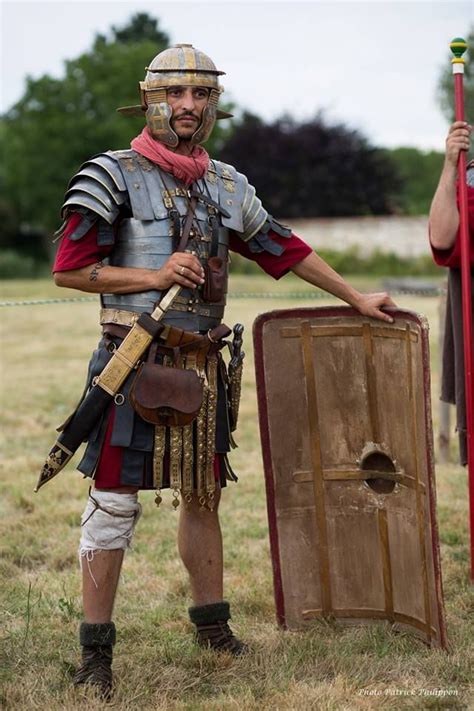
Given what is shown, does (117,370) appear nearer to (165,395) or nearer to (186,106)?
(165,395)

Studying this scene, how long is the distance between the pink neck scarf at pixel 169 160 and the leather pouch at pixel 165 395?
0.61 metres

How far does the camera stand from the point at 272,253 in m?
3.84

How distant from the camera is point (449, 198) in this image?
3867mm

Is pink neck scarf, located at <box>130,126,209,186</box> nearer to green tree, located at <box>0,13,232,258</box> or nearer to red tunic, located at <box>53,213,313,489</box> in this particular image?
red tunic, located at <box>53,213,313,489</box>

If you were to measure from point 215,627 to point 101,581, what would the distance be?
1.77 feet

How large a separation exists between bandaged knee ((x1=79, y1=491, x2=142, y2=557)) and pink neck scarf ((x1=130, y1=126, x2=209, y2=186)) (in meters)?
1.03

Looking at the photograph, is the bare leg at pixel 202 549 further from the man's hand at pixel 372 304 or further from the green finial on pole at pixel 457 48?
the green finial on pole at pixel 457 48

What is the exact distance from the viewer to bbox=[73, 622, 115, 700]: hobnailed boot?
3.57 meters

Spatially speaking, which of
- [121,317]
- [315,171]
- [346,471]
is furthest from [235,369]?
[315,171]

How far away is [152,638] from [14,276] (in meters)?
28.5

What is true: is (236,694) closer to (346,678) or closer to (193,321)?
(346,678)

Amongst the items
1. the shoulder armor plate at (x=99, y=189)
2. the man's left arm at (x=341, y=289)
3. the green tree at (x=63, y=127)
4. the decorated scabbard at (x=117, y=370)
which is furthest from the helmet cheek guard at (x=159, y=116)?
the green tree at (x=63, y=127)

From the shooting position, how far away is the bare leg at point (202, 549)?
389cm

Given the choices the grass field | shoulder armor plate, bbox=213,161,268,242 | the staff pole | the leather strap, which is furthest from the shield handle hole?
the leather strap
